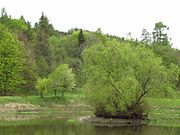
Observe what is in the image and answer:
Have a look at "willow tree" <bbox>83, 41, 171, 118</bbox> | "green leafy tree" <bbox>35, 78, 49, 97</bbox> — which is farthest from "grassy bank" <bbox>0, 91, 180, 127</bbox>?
"willow tree" <bbox>83, 41, 171, 118</bbox>

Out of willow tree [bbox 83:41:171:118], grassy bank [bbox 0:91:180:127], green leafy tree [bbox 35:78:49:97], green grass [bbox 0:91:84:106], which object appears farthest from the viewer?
green leafy tree [bbox 35:78:49:97]

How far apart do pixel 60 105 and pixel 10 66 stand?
621 inches

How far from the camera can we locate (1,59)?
270ft

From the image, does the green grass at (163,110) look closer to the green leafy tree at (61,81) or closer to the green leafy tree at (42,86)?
the green leafy tree at (61,81)

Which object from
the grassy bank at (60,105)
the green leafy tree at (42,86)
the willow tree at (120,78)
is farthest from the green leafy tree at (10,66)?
the willow tree at (120,78)

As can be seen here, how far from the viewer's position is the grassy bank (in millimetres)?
66750

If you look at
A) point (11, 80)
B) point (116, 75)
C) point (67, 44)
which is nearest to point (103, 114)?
point (116, 75)

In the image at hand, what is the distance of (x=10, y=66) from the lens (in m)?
83.2

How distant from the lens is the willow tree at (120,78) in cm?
5362

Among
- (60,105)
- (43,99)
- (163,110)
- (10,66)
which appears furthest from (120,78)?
(10,66)

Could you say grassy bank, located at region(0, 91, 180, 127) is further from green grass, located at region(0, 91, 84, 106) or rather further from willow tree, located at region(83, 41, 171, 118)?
willow tree, located at region(83, 41, 171, 118)

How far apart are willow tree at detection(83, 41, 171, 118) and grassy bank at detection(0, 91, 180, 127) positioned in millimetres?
8159

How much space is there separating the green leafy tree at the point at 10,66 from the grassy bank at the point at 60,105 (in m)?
9.73

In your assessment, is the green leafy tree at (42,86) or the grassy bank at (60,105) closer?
the grassy bank at (60,105)
